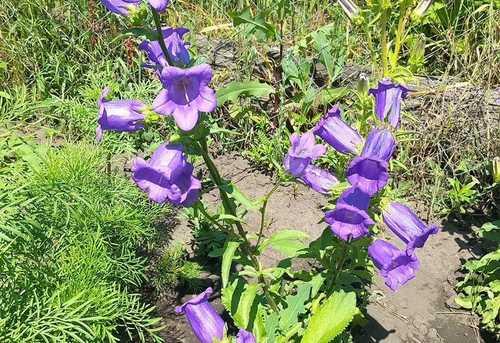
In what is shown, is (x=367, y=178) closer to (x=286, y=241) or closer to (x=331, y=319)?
(x=331, y=319)

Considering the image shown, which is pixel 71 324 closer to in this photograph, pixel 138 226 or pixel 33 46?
pixel 138 226

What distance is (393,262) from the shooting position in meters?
2.35

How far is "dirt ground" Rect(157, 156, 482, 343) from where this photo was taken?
3.33m

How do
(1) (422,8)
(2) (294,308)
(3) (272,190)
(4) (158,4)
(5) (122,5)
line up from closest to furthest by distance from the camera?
(4) (158,4), (5) (122,5), (3) (272,190), (2) (294,308), (1) (422,8)

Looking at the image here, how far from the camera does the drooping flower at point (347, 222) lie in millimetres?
2162

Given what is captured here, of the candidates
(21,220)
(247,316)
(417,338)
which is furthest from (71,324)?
(417,338)

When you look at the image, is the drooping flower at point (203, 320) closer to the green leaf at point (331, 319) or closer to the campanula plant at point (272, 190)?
the campanula plant at point (272, 190)

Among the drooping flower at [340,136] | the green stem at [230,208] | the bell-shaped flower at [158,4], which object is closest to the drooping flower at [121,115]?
the green stem at [230,208]

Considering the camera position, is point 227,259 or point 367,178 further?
point 227,259

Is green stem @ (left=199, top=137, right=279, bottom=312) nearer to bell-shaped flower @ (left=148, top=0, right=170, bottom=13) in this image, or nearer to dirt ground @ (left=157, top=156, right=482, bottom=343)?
bell-shaped flower @ (left=148, top=0, right=170, bottom=13)

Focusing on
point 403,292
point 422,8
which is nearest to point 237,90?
point 422,8

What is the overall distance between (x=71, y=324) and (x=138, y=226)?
758 mm

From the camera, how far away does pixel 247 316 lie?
2.48m

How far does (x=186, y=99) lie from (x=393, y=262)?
3.22 ft
